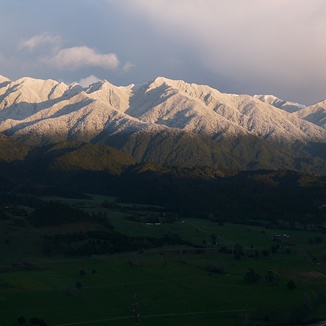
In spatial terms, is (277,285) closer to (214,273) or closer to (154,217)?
(214,273)

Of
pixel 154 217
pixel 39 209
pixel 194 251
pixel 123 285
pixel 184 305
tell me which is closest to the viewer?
pixel 184 305

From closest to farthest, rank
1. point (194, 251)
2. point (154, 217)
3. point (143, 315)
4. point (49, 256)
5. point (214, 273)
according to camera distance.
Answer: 1. point (143, 315)
2. point (214, 273)
3. point (49, 256)
4. point (194, 251)
5. point (154, 217)

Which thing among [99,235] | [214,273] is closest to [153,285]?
[214,273]

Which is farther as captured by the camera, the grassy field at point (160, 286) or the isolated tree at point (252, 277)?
the isolated tree at point (252, 277)

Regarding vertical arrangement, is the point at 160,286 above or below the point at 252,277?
below

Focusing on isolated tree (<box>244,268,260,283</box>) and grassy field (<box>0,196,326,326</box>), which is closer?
grassy field (<box>0,196,326,326</box>)

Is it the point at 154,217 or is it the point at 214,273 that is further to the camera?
the point at 154,217

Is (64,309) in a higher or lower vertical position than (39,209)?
lower

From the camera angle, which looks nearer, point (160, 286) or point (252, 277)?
point (160, 286)
